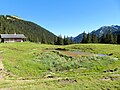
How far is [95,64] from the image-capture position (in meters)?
33.8

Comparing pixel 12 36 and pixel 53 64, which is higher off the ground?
pixel 12 36

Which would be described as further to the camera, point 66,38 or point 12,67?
point 66,38

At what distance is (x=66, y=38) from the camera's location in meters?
118

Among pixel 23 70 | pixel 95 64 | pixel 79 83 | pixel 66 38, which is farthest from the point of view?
pixel 66 38

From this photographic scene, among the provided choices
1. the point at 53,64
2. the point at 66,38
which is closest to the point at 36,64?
the point at 53,64

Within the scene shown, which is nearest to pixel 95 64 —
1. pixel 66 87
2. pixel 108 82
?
pixel 108 82

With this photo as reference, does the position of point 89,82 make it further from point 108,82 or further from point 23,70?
point 23,70

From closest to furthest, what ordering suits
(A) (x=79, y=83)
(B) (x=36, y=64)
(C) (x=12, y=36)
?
1. (A) (x=79, y=83)
2. (B) (x=36, y=64)
3. (C) (x=12, y=36)

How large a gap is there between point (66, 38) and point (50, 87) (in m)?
102

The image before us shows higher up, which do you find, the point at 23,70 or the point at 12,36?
the point at 12,36

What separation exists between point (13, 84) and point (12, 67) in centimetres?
1050

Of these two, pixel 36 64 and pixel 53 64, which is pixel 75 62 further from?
pixel 36 64

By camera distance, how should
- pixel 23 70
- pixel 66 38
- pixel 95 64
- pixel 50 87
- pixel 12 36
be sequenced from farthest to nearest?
pixel 66 38 < pixel 12 36 < pixel 95 64 < pixel 23 70 < pixel 50 87

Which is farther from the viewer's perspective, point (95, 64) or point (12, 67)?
point (95, 64)
